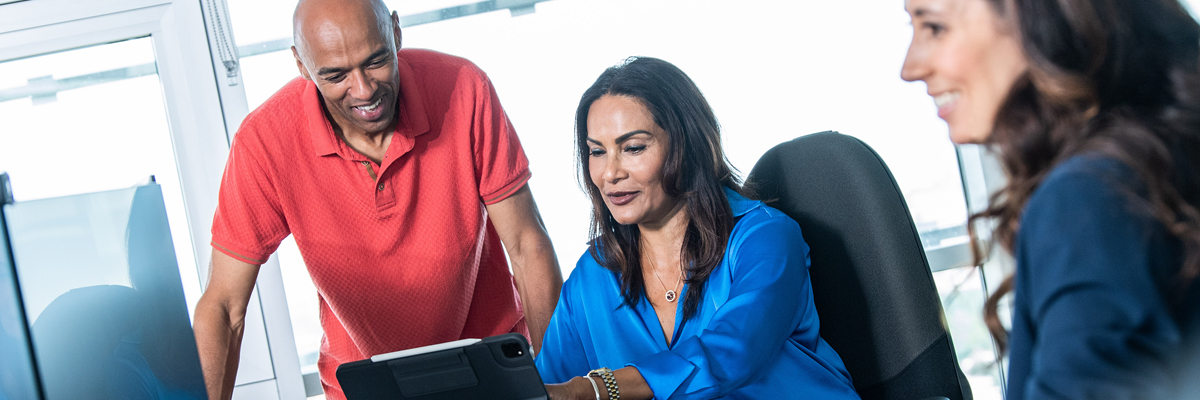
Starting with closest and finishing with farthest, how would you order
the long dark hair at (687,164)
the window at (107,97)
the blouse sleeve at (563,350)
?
the long dark hair at (687,164), the blouse sleeve at (563,350), the window at (107,97)

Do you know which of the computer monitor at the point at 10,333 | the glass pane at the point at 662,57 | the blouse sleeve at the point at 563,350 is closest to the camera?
the computer monitor at the point at 10,333

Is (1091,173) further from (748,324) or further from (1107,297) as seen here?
(748,324)

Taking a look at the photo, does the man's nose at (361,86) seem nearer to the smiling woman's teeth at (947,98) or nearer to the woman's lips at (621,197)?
the woman's lips at (621,197)

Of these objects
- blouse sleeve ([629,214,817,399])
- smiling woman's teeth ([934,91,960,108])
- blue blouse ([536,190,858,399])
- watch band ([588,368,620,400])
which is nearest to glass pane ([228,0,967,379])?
blue blouse ([536,190,858,399])

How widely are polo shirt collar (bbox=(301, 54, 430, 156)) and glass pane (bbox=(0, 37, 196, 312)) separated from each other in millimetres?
733

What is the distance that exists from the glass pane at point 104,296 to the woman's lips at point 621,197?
84cm

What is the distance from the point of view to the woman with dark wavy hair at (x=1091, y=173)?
0.50 m

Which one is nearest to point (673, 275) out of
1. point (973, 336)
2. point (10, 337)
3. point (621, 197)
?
point (621, 197)

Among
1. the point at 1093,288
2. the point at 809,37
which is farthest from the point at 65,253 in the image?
the point at 809,37

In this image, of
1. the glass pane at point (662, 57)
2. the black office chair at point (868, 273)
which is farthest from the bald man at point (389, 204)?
the black office chair at point (868, 273)

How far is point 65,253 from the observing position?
637mm

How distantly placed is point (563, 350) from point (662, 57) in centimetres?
102

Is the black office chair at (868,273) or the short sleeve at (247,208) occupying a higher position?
the short sleeve at (247,208)

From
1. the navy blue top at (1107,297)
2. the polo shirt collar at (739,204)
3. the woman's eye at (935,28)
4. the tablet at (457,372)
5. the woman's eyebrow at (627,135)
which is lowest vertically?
the tablet at (457,372)
